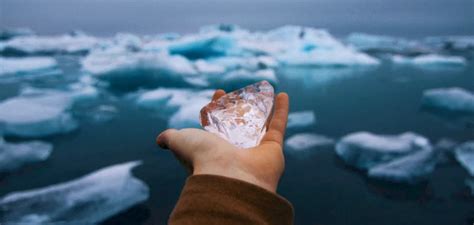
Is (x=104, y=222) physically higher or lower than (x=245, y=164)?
lower

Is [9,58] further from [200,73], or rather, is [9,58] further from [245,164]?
[245,164]

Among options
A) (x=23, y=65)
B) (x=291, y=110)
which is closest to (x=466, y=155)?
(x=291, y=110)

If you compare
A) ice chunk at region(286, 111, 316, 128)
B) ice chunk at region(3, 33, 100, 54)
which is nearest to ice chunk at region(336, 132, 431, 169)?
ice chunk at region(286, 111, 316, 128)

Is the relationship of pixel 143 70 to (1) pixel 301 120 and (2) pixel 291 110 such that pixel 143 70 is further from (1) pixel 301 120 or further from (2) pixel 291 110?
(1) pixel 301 120

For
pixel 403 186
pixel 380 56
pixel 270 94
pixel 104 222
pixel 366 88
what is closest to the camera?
pixel 270 94

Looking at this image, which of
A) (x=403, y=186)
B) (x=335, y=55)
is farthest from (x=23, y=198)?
(x=335, y=55)

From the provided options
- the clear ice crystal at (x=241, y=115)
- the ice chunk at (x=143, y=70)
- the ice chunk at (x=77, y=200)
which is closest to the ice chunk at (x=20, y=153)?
the ice chunk at (x=77, y=200)

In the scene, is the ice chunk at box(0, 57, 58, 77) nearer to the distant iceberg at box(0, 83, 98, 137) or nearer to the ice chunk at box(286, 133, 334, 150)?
the distant iceberg at box(0, 83, 98, 137)
